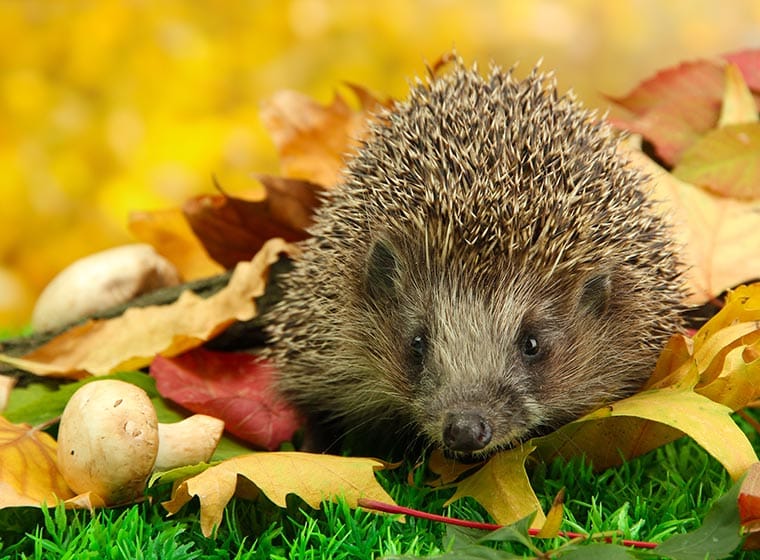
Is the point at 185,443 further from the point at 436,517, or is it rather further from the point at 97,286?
the point at 97,286

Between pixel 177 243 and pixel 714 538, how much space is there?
1.59 metres

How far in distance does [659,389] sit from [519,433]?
249 millimetres

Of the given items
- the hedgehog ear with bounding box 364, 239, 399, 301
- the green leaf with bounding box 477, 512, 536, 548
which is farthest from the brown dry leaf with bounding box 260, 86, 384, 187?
the green leaf with bounding box 477, 512, 536, 548

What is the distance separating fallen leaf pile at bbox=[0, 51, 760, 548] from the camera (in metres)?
1.42

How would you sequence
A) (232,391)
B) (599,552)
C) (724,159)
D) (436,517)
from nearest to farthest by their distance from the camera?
(599,552) < (436,517) < (232,391) < (724,159)

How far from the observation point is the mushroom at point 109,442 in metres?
1.44

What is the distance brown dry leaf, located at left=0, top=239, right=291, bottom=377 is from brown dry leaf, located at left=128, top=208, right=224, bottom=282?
376 millimetres

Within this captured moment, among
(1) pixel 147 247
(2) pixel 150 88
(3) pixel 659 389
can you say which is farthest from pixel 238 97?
(3) pixel 659 389

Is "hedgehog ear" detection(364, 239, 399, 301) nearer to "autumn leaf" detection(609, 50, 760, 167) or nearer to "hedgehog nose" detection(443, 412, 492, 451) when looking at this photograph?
"hedgehog nose" detection(443, 412, 492, 451)

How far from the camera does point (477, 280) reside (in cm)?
155

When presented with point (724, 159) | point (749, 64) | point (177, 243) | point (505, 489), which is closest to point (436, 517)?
point (505, 489)

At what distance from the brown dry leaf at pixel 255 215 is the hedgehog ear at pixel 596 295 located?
707 millimetres

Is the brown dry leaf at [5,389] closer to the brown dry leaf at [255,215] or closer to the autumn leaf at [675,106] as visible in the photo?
the brown dry leaf at [255,215]

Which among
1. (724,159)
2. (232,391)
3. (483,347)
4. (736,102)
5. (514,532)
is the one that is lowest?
(232,391)
